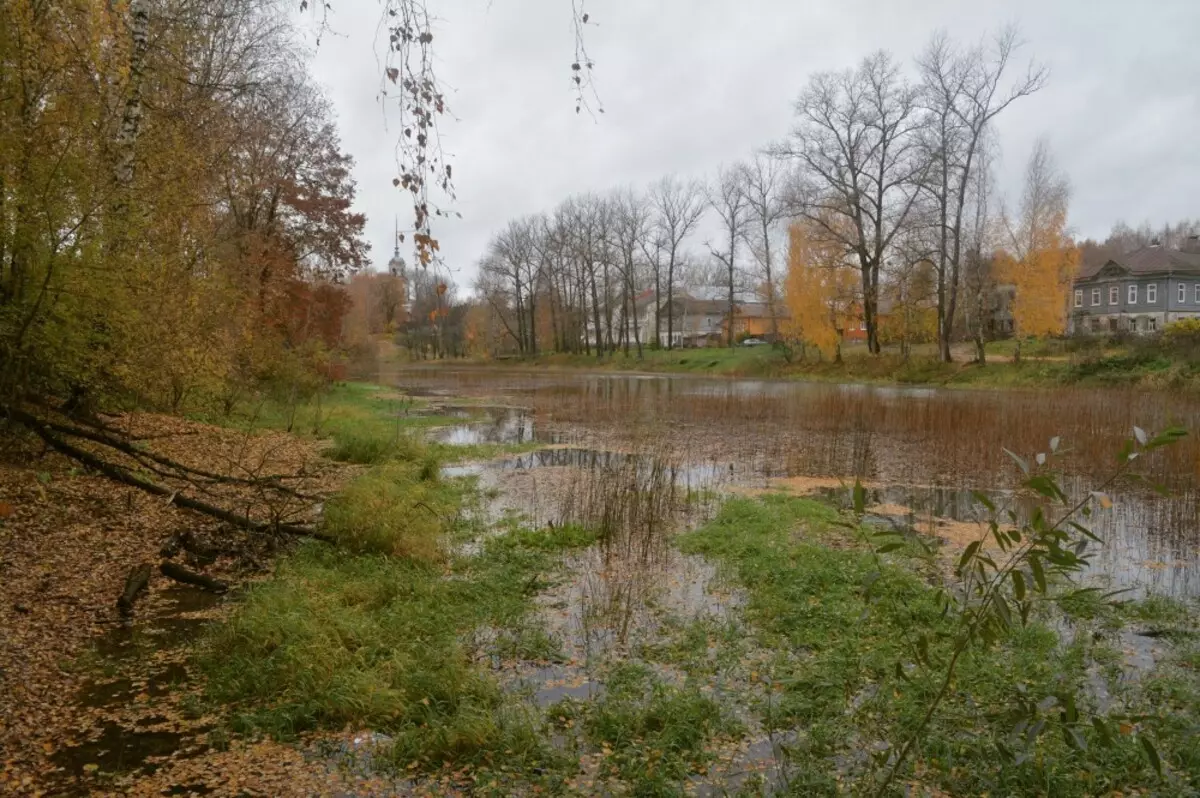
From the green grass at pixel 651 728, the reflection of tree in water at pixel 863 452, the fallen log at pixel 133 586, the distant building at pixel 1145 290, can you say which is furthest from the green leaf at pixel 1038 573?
the distant building at pixel 1145 290

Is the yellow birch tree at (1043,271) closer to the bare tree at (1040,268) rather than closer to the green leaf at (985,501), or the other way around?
the bare tree at (1040,268)

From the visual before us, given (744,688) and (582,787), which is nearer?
(582,787)

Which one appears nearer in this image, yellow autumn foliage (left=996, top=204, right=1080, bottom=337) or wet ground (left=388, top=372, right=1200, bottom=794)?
wet ground (left=388, top=372, right=1200, bottom=794)

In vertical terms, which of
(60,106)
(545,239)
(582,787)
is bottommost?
(582,787)

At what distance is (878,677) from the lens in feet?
16.6

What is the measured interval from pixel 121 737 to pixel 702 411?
2073 centimetres

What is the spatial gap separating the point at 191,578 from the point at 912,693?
230 inches

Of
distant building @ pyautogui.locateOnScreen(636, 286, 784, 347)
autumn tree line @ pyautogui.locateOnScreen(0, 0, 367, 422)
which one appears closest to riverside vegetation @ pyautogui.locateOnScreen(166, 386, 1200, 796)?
autumn tree line @ pyautogui.locateOnScreen(0, 0, 367, 422)

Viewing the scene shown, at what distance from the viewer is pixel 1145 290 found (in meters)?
51.6

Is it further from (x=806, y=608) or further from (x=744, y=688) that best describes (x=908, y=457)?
(x=744, y=688)

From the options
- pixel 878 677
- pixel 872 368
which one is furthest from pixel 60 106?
pixel 872 368

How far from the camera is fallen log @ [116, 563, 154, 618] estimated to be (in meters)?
6.23

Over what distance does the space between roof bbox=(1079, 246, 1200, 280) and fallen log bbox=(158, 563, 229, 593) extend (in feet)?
195

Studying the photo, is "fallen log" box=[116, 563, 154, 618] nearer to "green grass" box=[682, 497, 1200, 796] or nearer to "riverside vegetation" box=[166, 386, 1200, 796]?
"riverside vegetation" box=[166, 386, 1200, 796]
